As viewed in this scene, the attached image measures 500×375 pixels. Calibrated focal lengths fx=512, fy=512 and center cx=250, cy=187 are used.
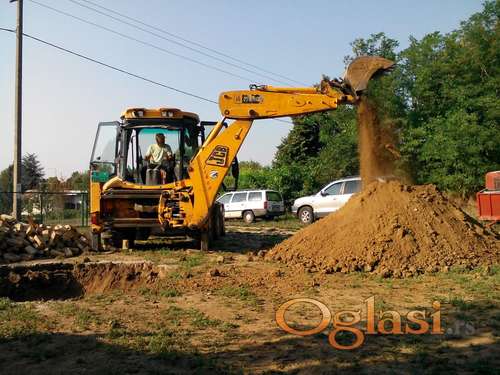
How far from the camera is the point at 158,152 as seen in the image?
11.7 meters

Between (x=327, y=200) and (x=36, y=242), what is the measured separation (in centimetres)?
1232

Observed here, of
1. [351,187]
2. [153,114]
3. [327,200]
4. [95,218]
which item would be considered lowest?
[95,218]

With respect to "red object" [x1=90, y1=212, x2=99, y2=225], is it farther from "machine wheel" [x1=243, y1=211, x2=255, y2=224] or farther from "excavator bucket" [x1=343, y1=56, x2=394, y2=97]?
"machine wheel" [x1=243, y1=211, x2=255, y2=224]

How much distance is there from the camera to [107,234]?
39.7ft

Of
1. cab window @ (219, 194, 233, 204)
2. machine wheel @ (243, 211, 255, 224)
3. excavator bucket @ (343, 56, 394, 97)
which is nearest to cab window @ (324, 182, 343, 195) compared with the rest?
machine wheel @ (243, 211, 255, 224)

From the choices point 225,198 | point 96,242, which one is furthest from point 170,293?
point 225,198

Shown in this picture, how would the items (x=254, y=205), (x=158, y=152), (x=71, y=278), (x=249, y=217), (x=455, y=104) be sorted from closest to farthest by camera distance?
(x=71, y=278), (x=158, y=152), (x=254, y=205), (x=249, y=217), (x=455, y=104)

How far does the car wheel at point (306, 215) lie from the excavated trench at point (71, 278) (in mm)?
12844

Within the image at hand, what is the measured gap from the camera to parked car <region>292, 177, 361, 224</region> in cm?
2016

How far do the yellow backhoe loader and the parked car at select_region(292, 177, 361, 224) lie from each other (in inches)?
368

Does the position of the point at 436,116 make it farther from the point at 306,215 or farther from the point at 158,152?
the point at 158,152

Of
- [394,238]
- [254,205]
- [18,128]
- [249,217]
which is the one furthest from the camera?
[249,217]

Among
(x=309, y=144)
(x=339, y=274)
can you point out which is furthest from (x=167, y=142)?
(x=309, y=144)

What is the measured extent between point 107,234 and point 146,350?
25.3 feet
